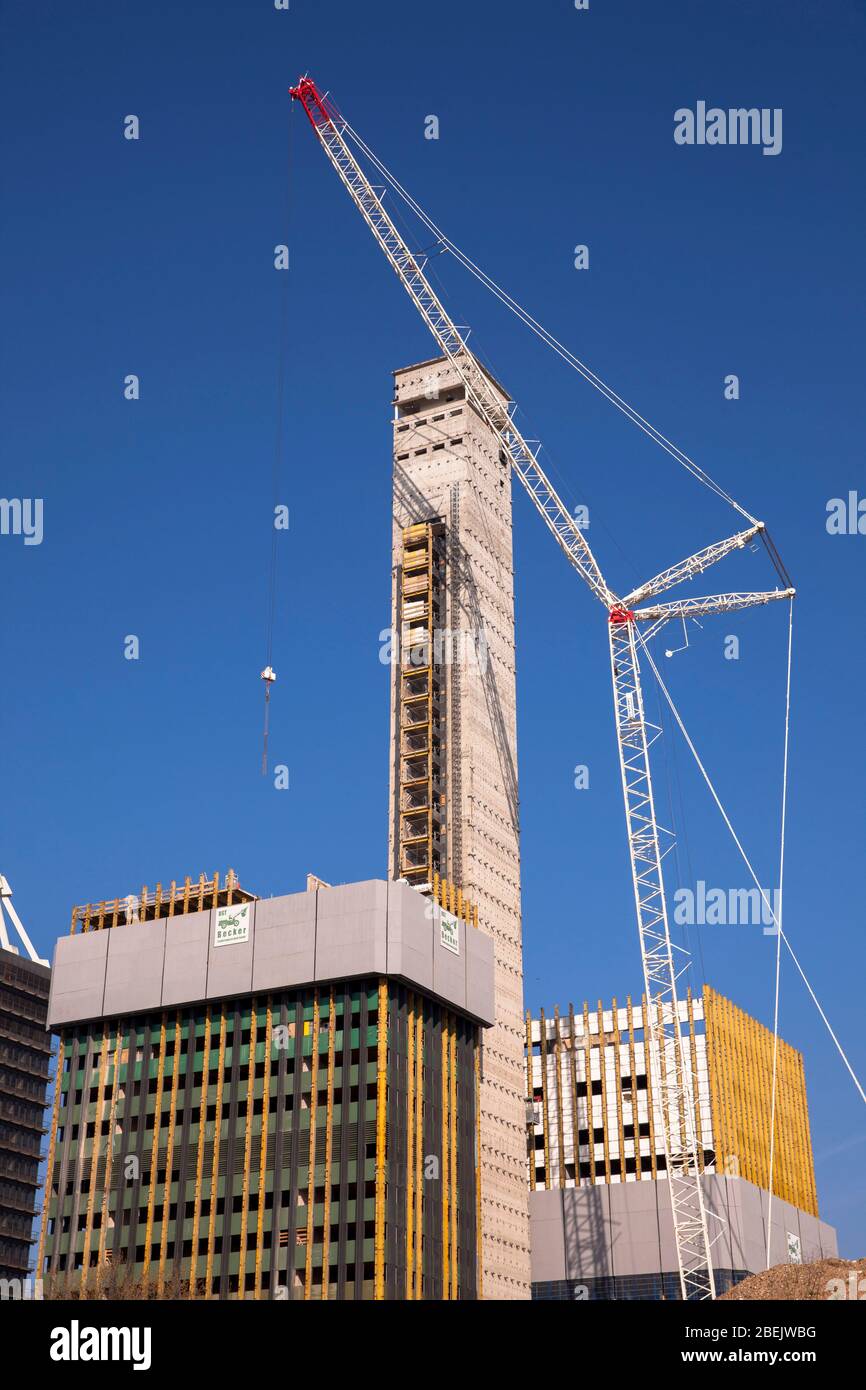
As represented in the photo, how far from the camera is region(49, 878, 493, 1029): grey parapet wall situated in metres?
159

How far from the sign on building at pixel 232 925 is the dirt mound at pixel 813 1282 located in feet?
253

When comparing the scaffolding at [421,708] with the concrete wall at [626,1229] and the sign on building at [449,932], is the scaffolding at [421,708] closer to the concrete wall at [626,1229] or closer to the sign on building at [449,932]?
the sign on building at [449,932]

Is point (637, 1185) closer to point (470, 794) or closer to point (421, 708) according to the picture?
point (470, 794)

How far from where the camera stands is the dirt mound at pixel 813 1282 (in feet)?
287

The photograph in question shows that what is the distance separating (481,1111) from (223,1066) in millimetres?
28818

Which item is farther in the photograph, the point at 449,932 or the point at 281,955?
the point at 449,932

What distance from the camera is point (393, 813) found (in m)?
183

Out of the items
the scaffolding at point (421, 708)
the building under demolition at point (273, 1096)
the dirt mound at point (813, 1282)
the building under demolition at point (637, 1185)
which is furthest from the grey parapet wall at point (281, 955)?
the dirt mound at point (813, 1282)

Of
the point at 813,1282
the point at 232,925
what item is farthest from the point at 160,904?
the point at 813,1282

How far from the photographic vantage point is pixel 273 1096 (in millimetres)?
156625

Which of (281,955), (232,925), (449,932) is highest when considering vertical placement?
(232,925)

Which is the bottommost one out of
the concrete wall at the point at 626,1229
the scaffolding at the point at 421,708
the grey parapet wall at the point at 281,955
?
the concrete wall at the point at 626,1229

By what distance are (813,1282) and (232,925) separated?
3426 inches
